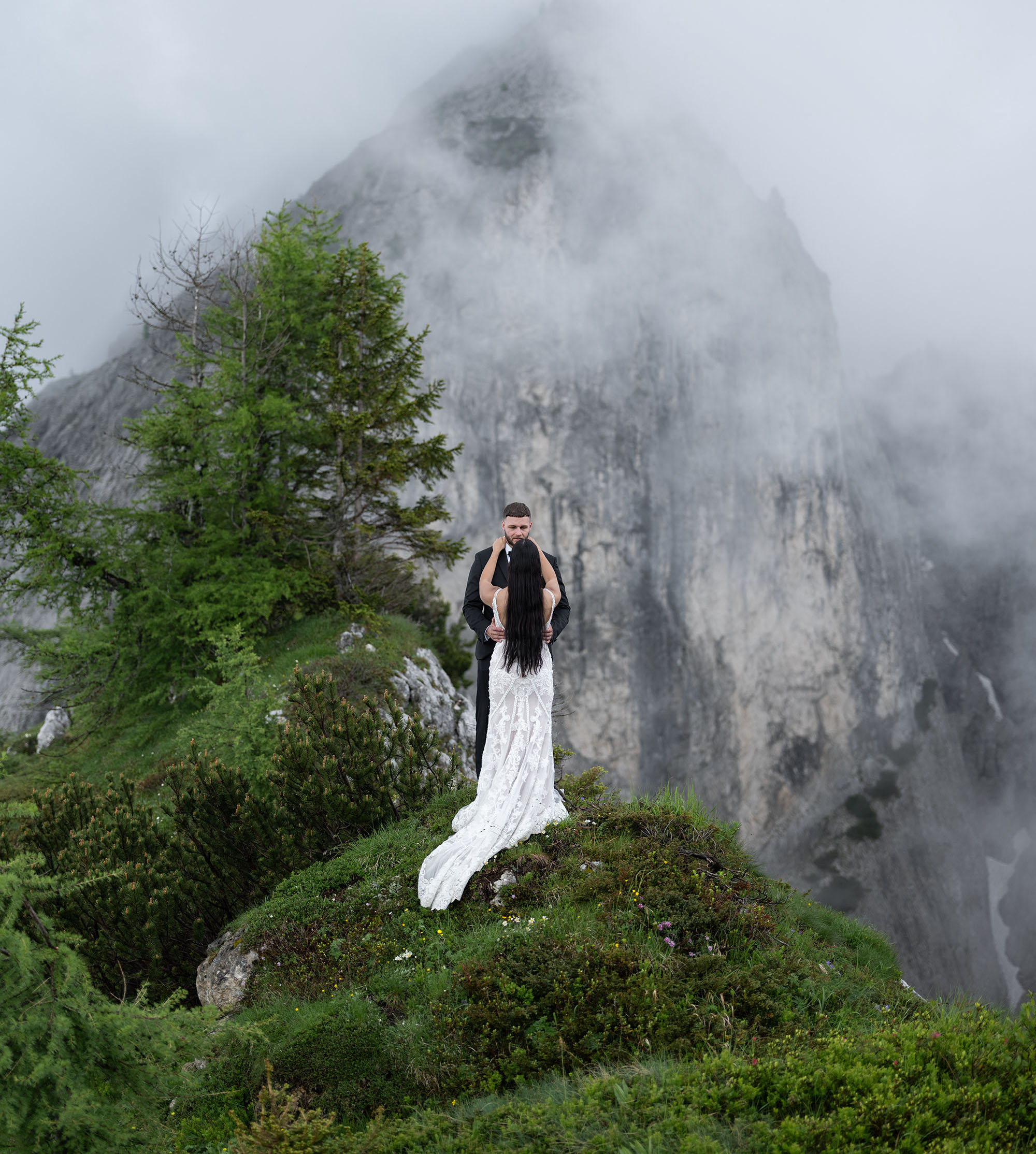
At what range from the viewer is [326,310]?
55.1 ft

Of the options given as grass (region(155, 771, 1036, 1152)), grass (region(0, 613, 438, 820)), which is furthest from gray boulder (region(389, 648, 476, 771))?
grass (region(155, 771, 1036, 1152))

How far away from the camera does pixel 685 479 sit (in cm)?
5691

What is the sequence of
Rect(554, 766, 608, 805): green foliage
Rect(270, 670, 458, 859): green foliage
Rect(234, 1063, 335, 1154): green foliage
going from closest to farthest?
Rect(234, 1063, 335, 1154): green foliage, Rect(270, 670, 458, 859): green foliage, Rect(554, 766, 608, 805): green foliage

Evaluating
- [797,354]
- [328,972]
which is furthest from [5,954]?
[797,354]

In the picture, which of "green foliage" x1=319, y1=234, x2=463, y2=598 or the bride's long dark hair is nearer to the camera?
the bride's long dark hair

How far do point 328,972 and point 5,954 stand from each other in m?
2.78

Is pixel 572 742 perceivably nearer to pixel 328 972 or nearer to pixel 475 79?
pixel 328 972

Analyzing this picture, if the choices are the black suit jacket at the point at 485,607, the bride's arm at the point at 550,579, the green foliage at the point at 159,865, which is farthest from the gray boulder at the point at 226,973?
the bride's arm at the point at 550,579

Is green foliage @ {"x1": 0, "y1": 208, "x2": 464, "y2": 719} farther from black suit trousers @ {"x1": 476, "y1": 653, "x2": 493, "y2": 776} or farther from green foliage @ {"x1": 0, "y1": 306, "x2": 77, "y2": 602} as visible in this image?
black suit trousers @ {"x1": 476, "y1": 653, "x2": 493, "y2": 776}

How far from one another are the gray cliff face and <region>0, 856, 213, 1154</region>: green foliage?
4495cm

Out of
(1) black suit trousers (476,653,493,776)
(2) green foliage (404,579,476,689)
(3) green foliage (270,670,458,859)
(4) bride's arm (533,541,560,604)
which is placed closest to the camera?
(4) bride's arm (533,541,560,604)

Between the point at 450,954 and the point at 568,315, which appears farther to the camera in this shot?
the point at 568,315

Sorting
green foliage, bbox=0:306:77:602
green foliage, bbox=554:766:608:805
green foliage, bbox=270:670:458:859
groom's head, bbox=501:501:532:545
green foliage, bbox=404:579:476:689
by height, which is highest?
green foliage, bbox=0:306:77:602

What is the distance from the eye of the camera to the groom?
20.8 feet
